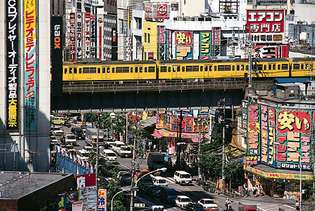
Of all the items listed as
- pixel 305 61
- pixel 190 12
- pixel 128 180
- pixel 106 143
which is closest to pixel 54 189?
pixel 128 180

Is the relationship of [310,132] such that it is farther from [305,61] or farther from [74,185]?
[74,185]

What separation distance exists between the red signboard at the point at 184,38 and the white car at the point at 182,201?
4014 cm

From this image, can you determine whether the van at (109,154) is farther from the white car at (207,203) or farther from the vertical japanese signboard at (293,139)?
the white car at (207,203)

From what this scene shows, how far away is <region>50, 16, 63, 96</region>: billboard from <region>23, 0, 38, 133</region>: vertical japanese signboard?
221cm

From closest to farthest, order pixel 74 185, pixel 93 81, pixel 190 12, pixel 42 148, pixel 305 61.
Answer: pixel 74 185 → pixel 42 148 → pixel 93 81 → pixel 305 61 → pixel 190 12

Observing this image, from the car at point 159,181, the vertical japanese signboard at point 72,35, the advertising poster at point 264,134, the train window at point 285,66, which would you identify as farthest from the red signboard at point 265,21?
the vertical japanese signboard at point 72,35

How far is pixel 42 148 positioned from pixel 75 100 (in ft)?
59.2

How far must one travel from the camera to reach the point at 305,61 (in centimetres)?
7750

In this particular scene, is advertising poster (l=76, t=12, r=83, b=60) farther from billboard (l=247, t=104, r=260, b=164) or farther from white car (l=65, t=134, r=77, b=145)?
billboard (l=247, t=104, r=260, b=164)

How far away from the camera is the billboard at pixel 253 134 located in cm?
6775

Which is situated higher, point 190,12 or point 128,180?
point 190,12

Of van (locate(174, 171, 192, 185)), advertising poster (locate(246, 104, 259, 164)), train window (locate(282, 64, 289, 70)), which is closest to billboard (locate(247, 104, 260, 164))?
advertising poster (locate(246, 104, 259, 164))

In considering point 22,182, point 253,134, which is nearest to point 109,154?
point 253,134

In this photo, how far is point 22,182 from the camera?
138 ft
